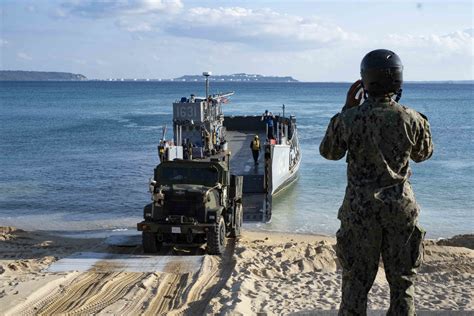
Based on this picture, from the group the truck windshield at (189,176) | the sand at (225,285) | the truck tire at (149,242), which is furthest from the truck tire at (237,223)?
the truck tire at (149,242)

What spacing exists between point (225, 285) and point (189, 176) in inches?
164

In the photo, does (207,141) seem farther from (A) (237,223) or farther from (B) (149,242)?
(B) (149,242)

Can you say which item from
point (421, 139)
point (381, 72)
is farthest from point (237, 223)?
point (381, 72)

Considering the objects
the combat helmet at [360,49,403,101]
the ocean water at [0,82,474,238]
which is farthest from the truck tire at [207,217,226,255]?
the combat helmet at [360,49,403,101]

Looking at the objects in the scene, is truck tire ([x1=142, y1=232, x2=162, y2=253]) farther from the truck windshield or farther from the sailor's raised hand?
the sailor's raised hand

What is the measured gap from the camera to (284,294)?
9.47 metres

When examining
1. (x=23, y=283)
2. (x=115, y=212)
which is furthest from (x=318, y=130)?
(x=23, y=283)

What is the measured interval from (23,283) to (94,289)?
109cm

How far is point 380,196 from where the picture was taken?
13.9 feet

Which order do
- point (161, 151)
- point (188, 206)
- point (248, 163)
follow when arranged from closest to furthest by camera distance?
1. point (188, 206)
2. point (161, 151)
3. point (248, 163)

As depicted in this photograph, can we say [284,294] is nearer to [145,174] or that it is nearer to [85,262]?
[85,262]

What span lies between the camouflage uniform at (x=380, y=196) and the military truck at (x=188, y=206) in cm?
881

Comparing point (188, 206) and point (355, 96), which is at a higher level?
point (355, 96)

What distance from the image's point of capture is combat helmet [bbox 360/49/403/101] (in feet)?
14.0
